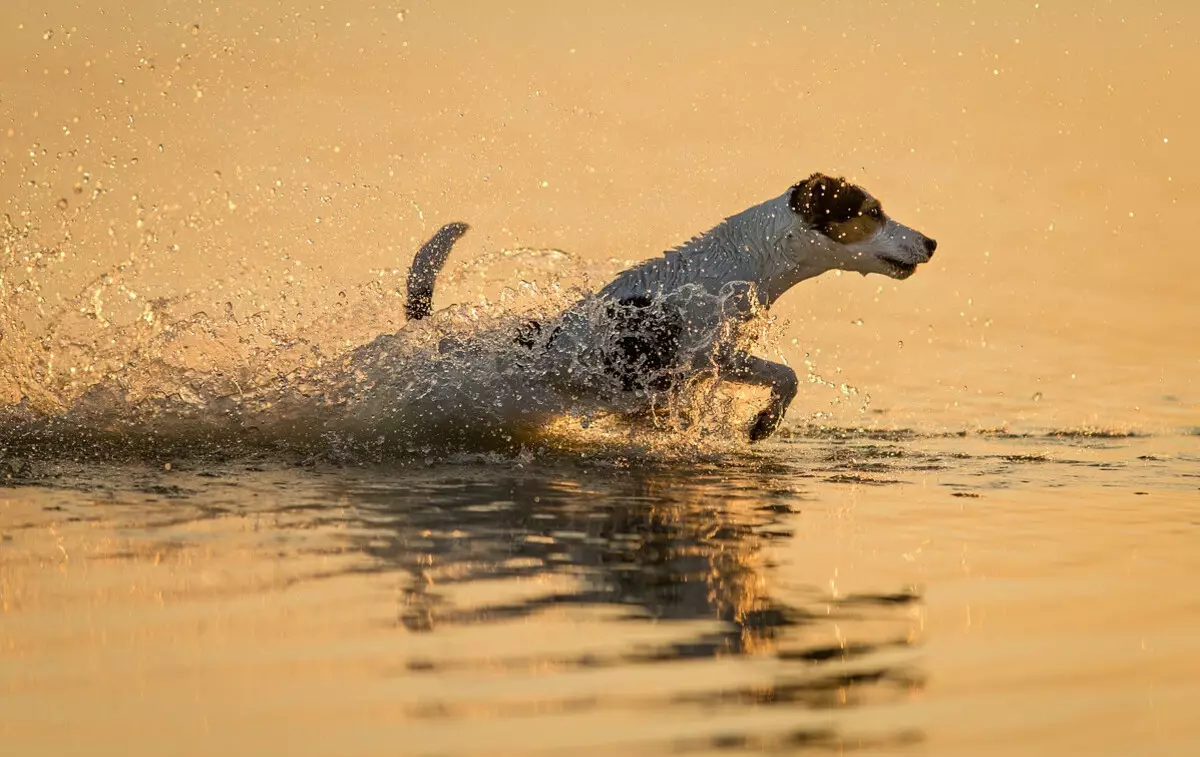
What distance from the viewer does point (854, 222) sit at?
8.90 metres

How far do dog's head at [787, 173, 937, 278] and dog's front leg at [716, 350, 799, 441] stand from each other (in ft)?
2.54

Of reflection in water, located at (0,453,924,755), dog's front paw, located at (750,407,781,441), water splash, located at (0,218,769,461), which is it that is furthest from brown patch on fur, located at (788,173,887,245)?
reflection in water, located at (0,453,924,755)

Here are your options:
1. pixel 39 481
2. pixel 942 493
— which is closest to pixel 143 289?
pixel 39 481

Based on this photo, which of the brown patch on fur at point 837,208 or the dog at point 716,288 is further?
the brown patch on fur at point 837,208

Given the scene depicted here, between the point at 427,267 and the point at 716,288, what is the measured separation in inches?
60.8

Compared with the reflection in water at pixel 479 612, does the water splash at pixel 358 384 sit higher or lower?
higher

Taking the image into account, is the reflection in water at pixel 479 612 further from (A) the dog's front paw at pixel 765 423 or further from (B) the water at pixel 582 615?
(A) the dog's front paw at pixel 765 423

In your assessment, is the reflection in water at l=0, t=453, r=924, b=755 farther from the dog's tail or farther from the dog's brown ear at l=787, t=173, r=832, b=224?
the dog's brown ear at l=787, t=173, r=832, b=224

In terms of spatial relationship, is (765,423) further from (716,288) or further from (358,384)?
(358,384)

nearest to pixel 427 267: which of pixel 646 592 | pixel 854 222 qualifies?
pixel 854 222

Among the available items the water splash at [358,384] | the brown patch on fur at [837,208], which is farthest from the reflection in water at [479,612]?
the brown patch on fur at [837,208]

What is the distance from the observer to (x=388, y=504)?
648cm

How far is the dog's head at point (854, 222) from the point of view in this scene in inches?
350

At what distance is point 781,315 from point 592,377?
134 cm
